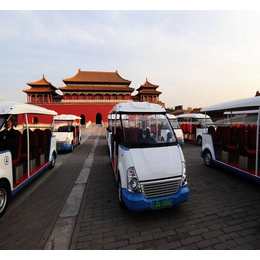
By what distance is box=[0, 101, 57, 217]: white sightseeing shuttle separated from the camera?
9.86ft

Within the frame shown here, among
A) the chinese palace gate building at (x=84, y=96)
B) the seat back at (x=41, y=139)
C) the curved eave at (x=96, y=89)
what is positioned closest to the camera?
the seat back at (x=41, y=139)

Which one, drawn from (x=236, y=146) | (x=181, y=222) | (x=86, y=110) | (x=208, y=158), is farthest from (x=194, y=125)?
(x=86, y=110)

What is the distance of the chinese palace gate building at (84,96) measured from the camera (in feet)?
123

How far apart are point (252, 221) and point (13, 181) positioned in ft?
16.1

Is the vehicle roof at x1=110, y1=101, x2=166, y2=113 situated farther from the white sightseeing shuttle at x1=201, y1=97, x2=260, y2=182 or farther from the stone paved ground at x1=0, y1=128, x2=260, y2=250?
the white sightseeing shuttle at x1=201, y1=97, x2=260, y2=182

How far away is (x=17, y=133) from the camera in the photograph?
3799 millimetres

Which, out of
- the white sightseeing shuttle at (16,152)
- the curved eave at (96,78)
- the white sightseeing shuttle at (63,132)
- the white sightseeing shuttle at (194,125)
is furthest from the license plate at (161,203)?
the curved eave at (96,78)

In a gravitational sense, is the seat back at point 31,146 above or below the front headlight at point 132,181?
above

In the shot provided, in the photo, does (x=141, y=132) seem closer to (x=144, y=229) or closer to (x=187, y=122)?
(x=144, y=229)

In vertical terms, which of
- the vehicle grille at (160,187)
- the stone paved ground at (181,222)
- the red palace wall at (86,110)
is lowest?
the stone paved ground at (181,222)

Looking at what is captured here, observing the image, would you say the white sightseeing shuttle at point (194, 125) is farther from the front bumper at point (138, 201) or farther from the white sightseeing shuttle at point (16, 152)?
the white sightseeing shuttle at point (16, 152)

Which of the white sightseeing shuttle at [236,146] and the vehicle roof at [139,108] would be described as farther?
the white sightseeing shuttle at [236,146]

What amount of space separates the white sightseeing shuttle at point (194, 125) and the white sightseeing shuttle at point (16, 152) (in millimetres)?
9358

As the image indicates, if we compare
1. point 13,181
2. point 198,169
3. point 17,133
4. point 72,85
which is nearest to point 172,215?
point 198,169
